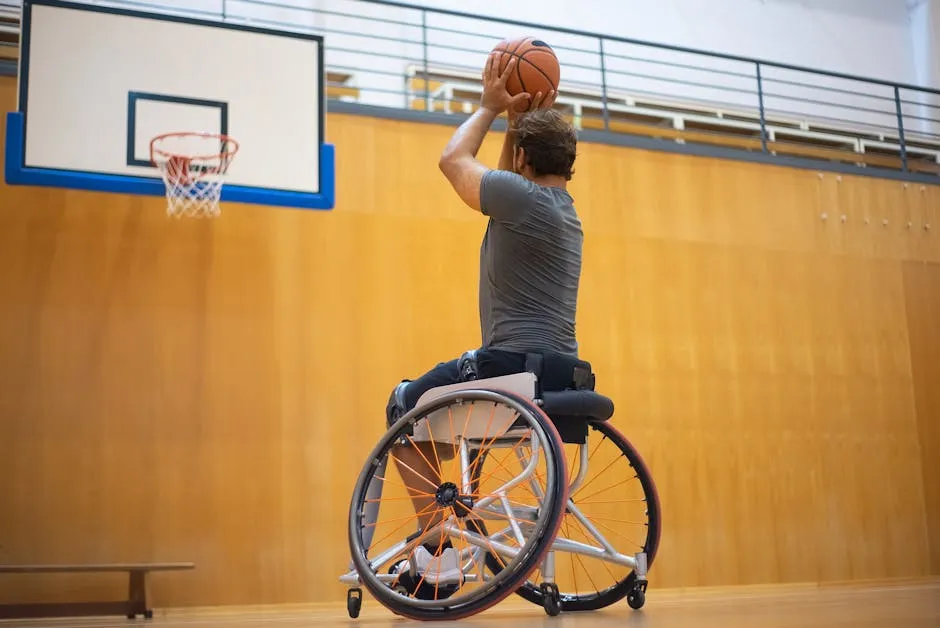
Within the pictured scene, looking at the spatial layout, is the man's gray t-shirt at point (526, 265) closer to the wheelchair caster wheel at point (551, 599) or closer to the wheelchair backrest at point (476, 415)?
the wheelchair backrest at point (476, 415)

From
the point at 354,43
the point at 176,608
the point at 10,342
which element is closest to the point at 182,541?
the point at 176,608

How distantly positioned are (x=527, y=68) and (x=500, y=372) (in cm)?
88

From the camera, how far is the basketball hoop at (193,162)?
467cm

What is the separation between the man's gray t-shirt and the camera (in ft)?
8.62

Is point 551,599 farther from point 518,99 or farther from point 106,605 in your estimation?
point 106,605

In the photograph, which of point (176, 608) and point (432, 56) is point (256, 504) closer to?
point (176, 608)

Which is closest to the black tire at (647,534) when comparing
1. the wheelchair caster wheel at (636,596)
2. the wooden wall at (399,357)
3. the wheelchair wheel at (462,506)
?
the wheelchair caster wheel at (636,596)

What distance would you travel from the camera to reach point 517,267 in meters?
2.69

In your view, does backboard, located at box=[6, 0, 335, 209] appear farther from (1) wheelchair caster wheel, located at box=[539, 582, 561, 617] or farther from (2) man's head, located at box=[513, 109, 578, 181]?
(1) wheelchair caster wheel, located at box=[539, 582, 561, 617]

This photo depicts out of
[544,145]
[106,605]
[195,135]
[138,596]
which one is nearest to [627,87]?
[195,135]

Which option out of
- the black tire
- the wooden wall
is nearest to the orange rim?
the wooden wall

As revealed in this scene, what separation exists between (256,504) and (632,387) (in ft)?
7.31

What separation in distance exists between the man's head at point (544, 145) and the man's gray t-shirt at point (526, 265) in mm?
80

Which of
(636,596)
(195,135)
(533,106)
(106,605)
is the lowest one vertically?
(106,605)
